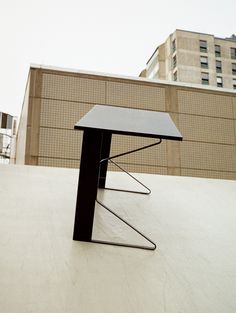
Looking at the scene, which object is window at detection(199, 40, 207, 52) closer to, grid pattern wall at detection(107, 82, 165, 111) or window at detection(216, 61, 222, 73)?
window at detection(216, 61, 222, 73)

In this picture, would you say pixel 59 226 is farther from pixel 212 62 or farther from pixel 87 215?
pixel 212 62

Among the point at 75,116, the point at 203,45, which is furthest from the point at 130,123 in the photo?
the point at 203,45

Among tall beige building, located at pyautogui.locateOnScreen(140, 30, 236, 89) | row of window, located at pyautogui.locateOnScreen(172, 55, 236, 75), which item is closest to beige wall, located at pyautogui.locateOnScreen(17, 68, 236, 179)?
tall beige building, located at pyautogui.locateOnScreen(140, 30, 236, 89)

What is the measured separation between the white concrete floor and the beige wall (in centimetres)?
276

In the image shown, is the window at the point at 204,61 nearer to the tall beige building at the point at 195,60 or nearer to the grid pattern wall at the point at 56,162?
the tall beige building at the point at 195,60

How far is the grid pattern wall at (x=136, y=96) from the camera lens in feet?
15.0

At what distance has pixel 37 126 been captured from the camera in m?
4.26

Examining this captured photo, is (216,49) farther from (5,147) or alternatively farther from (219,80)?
(5,147)

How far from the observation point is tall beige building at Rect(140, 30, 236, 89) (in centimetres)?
2567

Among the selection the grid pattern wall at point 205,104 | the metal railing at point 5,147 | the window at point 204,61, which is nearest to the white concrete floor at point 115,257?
the grid pattern wall at point 205,104

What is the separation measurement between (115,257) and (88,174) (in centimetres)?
24

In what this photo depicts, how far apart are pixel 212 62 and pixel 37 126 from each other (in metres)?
25.9

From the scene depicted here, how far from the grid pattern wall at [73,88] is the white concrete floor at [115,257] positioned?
120 inches

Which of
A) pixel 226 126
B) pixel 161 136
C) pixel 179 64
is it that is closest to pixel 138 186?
pixel 161 136
